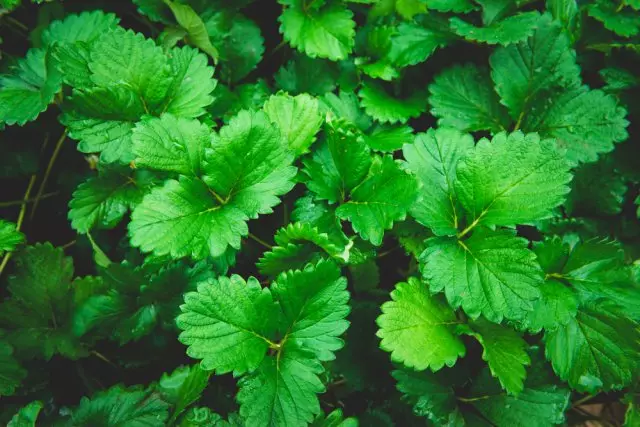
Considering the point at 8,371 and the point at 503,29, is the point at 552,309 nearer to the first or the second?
the point at 503,29

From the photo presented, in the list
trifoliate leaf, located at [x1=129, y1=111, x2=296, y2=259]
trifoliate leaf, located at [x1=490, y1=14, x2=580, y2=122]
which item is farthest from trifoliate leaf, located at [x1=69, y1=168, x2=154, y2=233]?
trifoliate leaf, located at [x1=490, y1=14, x2=580, y2=122]

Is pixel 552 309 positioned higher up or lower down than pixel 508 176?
lower down

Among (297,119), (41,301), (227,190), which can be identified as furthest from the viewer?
(41,301)

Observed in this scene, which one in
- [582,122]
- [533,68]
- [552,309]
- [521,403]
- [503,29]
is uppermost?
[503,29]

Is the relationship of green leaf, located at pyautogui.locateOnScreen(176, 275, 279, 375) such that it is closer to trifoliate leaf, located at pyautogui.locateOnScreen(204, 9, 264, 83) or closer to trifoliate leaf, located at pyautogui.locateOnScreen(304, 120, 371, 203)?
trifoliate leaf, located at pyautogui.locateOnScreen(304, 120, 371, 203)

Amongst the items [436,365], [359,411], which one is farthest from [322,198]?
[359,411]

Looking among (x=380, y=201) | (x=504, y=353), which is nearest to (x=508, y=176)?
(x=380, y=201)

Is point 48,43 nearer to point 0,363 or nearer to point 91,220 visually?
point 91,220
